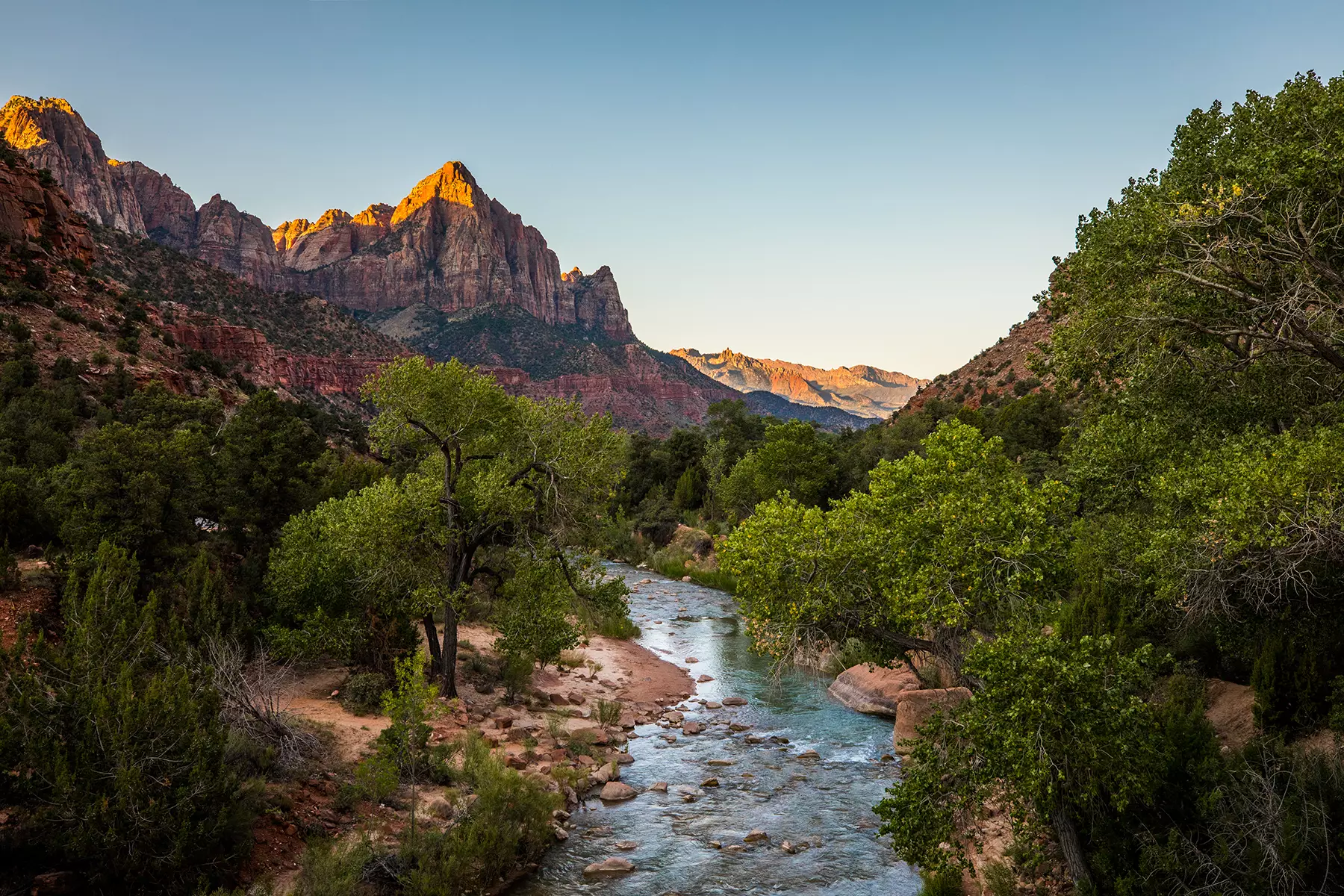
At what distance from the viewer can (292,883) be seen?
10102mm

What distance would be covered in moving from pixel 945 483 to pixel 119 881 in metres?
12.2

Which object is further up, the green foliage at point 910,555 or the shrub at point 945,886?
the green foliage at point 910,555

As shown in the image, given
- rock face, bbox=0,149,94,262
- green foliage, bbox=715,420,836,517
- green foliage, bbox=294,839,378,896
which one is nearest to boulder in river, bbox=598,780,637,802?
green foliage, bbox=294,839,378,896

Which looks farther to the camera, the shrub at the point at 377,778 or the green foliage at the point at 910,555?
the shrub at the point at 377,778

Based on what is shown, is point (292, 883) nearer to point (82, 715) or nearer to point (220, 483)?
point (82, 715)

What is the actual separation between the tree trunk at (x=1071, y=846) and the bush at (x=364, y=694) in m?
13.9

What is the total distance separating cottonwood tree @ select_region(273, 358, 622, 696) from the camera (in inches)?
675

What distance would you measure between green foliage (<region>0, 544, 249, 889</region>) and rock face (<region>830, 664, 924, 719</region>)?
15.8 m

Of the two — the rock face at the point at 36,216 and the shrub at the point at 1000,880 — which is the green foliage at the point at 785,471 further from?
the rock face at the point at 36,216

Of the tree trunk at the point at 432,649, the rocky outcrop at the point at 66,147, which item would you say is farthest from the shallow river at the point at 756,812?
the rocky outcrop at the point at 66,147

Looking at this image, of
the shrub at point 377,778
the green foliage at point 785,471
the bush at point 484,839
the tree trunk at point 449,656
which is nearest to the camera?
the bush at point 484,839

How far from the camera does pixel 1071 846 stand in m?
9.89

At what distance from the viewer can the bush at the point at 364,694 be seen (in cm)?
1719

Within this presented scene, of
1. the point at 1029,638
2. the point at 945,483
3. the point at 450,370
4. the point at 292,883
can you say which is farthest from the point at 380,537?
the point at 1029,638
